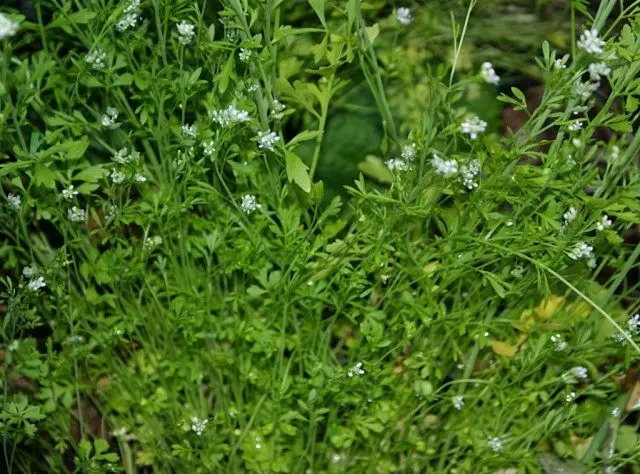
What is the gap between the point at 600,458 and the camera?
1.73 meters

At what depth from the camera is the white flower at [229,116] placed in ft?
4.41

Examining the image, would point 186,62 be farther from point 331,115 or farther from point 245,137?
point 331,115

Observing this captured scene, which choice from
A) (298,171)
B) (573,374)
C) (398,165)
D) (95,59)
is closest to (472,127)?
(398,165)

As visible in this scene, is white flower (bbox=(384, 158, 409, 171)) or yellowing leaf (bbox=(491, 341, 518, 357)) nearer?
white flower (bbox=(384, 158, 409, 171))

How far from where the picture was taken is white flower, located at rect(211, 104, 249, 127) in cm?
134

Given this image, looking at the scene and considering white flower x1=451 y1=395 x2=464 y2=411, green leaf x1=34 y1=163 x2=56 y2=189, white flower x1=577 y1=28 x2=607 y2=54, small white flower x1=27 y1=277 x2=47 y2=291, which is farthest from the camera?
white flower x1=451 y1=395 x2=464 y2=411

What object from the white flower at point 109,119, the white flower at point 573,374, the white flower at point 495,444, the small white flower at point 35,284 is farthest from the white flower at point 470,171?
the small white flower at point 35,284

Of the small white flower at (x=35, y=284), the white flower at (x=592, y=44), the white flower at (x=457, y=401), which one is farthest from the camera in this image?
the white flower at (x=457, y=401)

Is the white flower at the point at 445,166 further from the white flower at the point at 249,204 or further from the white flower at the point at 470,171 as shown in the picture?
the white flower at the point at 249,204

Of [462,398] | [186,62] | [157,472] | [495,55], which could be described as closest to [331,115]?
[186,62]

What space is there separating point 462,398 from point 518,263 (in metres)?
0.30

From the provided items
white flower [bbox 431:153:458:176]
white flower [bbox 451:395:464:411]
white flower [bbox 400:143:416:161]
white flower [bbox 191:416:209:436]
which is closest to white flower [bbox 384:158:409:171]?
white flower [bbox 400:143:416:161]

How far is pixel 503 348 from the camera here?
66.4 inches

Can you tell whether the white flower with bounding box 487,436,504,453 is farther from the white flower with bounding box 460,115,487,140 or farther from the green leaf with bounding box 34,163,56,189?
the green leaf with bounding box 34,163,56,189
